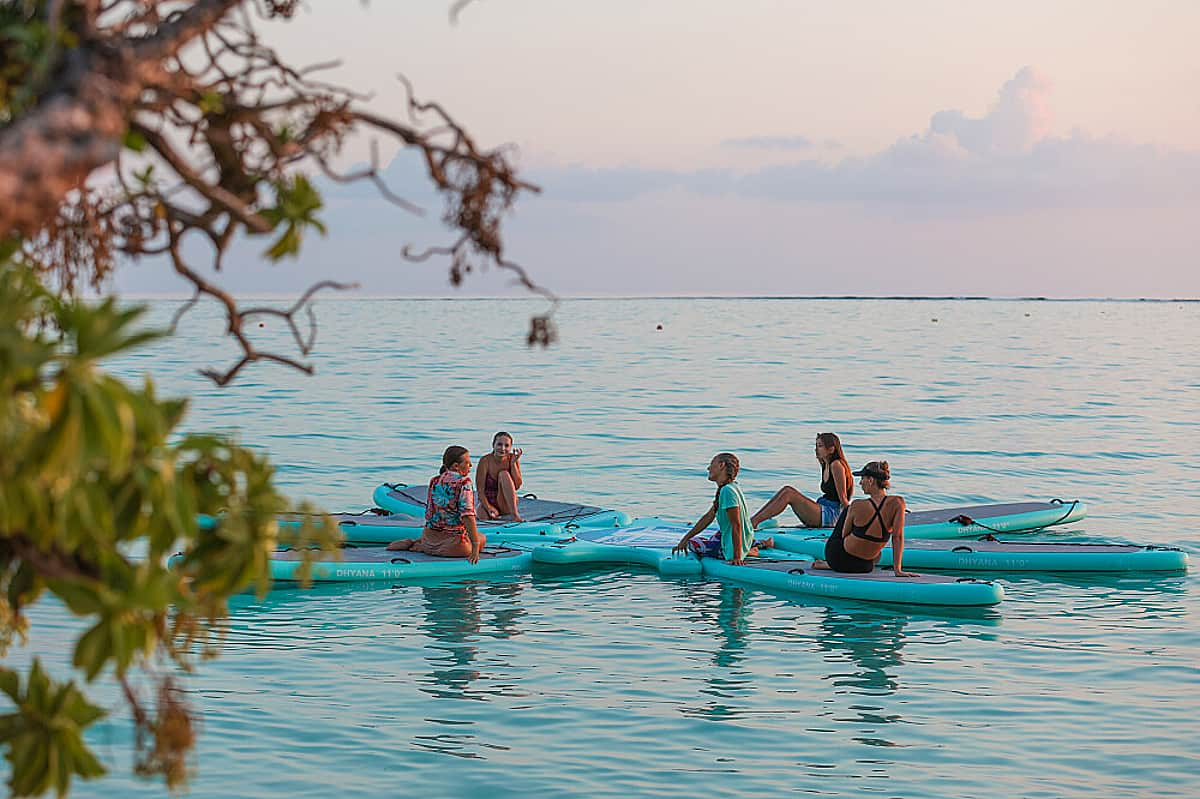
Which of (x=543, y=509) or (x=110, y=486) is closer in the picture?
(x=110, y=486)

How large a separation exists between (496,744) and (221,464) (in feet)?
18.4

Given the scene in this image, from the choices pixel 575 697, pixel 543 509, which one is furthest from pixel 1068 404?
pixel 575 697

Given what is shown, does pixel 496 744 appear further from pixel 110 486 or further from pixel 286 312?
pixel 110 486

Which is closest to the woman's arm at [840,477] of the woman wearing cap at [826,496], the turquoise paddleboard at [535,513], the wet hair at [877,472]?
the woman wearing cap at [826,496]

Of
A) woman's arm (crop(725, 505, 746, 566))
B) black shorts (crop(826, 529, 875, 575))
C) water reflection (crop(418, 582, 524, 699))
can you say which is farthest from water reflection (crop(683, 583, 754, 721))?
water reflection (crop(418, 582, 524, 699))

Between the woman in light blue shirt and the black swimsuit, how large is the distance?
0.82 m

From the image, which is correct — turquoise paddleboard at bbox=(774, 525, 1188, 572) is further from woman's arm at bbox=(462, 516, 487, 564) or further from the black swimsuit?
woman's arm at bbox=(462, 516, 487, 564)

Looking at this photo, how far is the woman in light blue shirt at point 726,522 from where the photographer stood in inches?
473

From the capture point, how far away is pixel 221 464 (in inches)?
112

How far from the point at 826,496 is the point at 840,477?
0.55 meters

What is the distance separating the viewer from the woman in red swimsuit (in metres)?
14.6

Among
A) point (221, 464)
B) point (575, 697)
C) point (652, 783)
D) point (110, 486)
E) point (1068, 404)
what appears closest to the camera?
point (110, 486)

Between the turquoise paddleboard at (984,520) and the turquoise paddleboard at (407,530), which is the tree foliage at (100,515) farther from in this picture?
the turquoise paddleboard at (984,520)

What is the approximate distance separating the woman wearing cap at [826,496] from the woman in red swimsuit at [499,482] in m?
2.60
